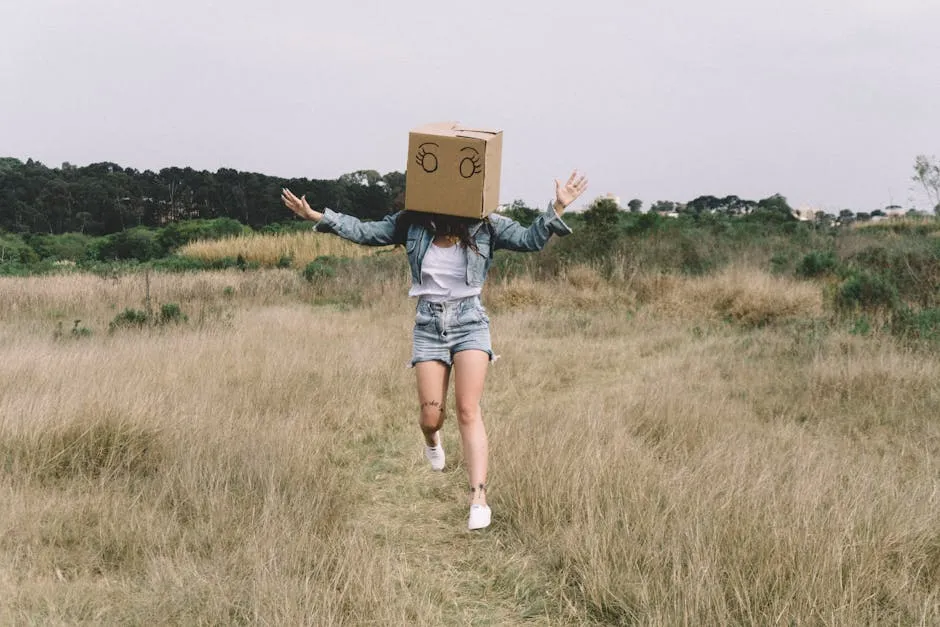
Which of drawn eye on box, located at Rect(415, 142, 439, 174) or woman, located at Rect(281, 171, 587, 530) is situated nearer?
drawn eye on box, located at Rect(415, 142, 439, 174)

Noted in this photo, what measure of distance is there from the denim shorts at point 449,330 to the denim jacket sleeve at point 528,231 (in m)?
0.36

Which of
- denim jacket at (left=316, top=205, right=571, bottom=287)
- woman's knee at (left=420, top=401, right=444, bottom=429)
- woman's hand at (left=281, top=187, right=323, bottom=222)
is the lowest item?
woman's knee at (left=420, top=401, right=444, bottom=429)

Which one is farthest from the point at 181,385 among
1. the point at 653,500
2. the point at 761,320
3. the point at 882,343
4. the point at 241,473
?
the point at 761,320

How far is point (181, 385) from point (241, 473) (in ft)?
7.23

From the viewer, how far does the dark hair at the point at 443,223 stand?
370cm

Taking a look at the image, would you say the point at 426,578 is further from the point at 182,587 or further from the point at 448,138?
the point at 448,138

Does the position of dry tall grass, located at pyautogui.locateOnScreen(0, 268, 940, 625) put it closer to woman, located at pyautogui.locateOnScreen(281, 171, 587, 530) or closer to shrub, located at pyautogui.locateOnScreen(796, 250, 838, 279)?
woman, located at pyautogui.locateOnScreen(281, 171, 587, 530)

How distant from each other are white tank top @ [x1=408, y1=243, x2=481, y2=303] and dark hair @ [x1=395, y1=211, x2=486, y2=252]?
59 mm

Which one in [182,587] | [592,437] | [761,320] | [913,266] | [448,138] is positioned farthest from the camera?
[913,266]

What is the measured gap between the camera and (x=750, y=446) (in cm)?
476

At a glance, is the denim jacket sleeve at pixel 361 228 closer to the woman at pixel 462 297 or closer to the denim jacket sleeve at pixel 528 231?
the woman at pixel 462 297

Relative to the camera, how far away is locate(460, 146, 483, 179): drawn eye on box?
3.54 meters

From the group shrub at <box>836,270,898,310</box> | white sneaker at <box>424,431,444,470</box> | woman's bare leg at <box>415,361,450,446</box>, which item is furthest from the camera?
shrub at <box>836,270,898,310</box>

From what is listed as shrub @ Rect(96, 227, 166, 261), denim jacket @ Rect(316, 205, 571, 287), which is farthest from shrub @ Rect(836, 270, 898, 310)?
shrub @ Rect(96, 227, 166, 261)
